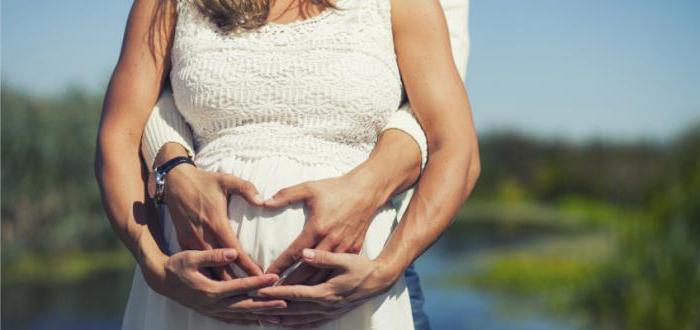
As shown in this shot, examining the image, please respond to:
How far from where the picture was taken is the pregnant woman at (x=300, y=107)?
125 cm

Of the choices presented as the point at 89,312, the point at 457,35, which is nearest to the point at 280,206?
the point at 457,35

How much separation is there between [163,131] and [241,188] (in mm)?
195

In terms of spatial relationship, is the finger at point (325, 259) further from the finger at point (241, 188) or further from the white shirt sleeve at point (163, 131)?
the white shirt sleeve at point (163, 131)

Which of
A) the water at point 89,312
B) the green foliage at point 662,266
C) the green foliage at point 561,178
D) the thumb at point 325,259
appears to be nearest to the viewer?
the thumb at point 325,259

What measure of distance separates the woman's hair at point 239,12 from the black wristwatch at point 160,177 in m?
0.20

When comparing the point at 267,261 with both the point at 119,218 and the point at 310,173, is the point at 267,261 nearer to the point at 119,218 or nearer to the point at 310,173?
the point at 310,173

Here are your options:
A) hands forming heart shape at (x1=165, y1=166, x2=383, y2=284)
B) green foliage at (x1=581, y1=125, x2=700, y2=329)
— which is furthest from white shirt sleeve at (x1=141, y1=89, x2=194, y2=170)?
green foliage at (x1=581, y1=125, x2=700, y2=329)

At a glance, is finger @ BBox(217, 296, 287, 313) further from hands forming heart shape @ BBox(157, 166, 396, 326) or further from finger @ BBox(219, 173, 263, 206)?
finger @ BBox(219, 173, 263, 206)

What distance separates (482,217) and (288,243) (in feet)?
27.4

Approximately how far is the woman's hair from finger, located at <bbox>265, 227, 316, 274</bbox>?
0.34m

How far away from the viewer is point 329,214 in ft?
3.88

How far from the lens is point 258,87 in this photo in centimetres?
129

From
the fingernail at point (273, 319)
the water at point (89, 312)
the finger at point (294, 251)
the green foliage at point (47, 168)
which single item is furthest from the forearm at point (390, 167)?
the green foliage at point (47, 168)

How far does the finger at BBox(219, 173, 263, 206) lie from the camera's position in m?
1.20
